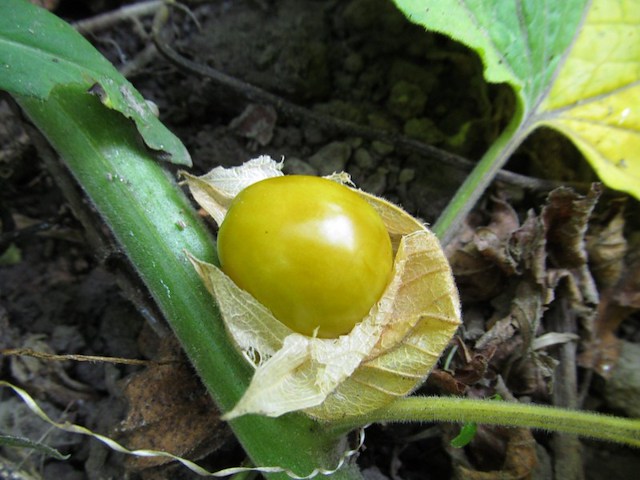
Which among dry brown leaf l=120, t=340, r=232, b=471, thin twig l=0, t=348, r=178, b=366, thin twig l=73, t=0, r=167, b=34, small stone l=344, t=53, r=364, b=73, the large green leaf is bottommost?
dry brown leaf l=120, t=340, r=232, b=471

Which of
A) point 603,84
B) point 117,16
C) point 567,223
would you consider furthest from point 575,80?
point 117,16

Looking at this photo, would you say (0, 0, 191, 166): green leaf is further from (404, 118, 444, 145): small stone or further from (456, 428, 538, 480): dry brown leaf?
(456, 428, 538, 480): dry brown leaf

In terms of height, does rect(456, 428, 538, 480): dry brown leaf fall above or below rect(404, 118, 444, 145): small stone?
below

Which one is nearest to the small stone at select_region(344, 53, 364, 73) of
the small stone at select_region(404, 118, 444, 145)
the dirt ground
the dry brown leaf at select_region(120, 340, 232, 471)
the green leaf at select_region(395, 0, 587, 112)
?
the dirt ground

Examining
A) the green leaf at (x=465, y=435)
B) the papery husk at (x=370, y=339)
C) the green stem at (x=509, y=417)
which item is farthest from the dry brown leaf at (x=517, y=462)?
the papery husk at (x=370, y=339)

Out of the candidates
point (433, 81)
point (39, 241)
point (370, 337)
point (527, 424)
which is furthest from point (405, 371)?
point (39, 241)

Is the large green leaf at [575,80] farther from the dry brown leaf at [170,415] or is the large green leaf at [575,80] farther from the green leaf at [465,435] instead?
the dry brown leaf at [170,415]
